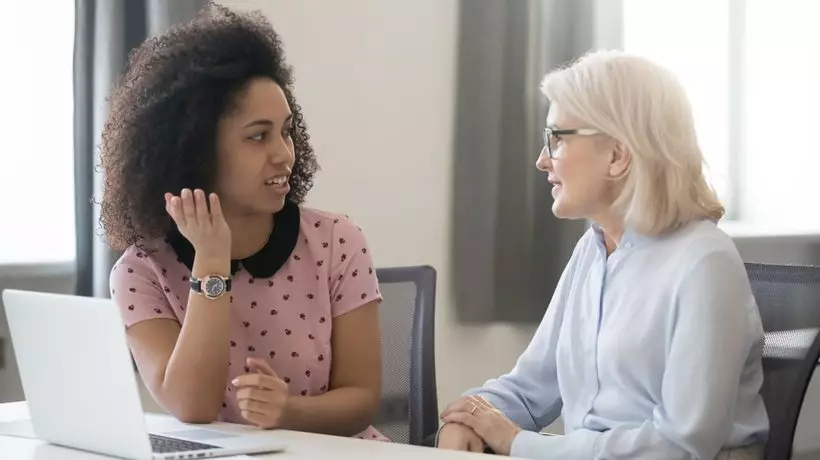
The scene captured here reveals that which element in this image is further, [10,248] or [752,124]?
[752,124]

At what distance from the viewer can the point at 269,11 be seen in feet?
11.0

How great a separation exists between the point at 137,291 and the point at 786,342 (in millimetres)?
1056

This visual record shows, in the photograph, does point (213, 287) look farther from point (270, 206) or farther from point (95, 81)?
point (95, 81)

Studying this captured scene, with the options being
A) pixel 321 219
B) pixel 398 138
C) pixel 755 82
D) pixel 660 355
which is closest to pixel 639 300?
pixel 660 355

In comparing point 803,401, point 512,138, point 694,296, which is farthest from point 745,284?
point 512,138

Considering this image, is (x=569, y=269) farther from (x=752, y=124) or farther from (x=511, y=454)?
(x=752, y=124)

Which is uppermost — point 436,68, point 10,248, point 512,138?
point 436,68

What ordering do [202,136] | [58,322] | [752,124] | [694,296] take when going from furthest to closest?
[752,124] < [202,136] < [694,296] < [58,322]

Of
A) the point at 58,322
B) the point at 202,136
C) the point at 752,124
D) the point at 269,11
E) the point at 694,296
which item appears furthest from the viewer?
the point at 752,124

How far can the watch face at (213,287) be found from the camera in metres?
1.87

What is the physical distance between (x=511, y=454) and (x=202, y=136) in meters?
0.76

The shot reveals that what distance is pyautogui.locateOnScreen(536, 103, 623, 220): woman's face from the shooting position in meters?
1.86

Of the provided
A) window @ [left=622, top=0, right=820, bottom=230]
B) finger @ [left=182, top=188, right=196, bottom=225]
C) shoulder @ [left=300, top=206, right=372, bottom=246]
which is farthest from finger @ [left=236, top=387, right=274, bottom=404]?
window @ [left=622, top=0, right=820, bottom=230]

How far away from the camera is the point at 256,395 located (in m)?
1.74
